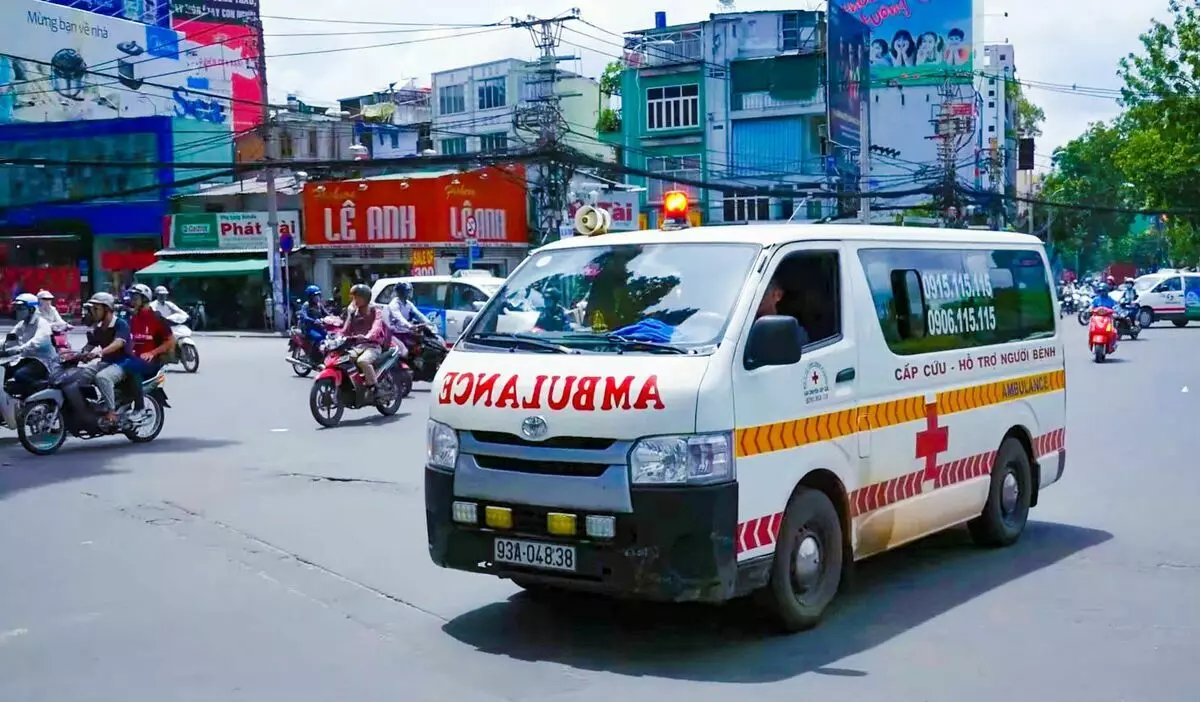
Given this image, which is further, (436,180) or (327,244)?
(327,244)

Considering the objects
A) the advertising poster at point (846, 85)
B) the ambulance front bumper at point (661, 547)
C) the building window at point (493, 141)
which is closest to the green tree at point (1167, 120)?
the advertising poster at point (846, 85)

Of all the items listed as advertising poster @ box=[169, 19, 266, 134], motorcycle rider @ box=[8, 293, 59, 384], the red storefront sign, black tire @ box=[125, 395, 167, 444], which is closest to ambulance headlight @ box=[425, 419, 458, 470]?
motorcycle rider @ box=[8, 293, 59, 384]

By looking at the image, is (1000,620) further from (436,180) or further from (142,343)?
(436,180)

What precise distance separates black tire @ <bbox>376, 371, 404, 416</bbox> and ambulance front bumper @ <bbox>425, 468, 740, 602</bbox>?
10.7 m

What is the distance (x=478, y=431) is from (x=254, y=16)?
66.6 metres

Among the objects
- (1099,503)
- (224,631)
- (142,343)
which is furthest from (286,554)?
(142,343)

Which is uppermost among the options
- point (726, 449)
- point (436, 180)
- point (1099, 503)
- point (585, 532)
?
point (436, 180)

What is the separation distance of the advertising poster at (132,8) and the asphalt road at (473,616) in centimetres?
5255

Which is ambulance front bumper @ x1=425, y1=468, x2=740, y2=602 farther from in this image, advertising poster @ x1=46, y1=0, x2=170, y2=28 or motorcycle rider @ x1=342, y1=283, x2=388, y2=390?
advertising poster @ x1=46, y1=0, x2=170, y2=28

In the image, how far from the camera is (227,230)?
46.5m

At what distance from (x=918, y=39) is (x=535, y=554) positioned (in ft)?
199

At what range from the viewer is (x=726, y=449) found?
5387 millimetres

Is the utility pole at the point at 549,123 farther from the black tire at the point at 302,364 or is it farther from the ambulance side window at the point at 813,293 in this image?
the ambulance side window at the point at 813,293

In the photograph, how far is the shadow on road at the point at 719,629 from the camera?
5.49 meters
